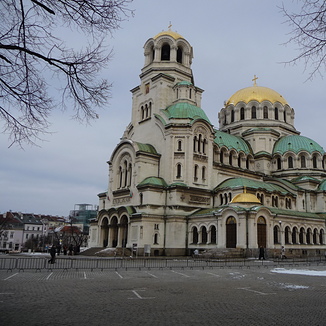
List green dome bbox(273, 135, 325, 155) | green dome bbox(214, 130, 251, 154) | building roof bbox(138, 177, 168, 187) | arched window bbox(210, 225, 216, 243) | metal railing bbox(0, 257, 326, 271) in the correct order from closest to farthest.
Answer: metal railing bbox(0, 257, 326, 271) → arched window bbox(210, 225, 216, 243) → building roof bbox(138, 177, 168, 187) → green dome bbox(214, 130, 251, 154) → green dome bbox(273, 135, 325, 155)

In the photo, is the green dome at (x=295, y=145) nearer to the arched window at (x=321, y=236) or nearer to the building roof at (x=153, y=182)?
the arched window at (x=321, y=236)

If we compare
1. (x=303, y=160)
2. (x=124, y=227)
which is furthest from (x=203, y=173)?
(x=303, y=160)

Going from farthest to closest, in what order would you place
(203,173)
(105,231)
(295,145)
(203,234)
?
(295,145) < (105,231) < (203,173) < (203,234)

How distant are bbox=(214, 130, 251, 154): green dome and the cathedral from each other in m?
0.22

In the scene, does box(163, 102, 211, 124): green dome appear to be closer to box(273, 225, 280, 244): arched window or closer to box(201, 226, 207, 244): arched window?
box(201, 226, 207, 244): arched window

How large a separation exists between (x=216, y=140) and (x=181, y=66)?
1250 cm

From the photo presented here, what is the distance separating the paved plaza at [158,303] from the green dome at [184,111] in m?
35.6

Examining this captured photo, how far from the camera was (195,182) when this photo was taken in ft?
160

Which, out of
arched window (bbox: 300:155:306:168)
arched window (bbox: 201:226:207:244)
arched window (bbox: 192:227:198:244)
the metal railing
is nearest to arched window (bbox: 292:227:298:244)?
arched window (bbox: 201:226:207:244)

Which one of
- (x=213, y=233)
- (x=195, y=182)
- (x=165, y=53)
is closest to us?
(x=213, y=233)

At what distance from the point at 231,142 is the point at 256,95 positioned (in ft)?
45.4

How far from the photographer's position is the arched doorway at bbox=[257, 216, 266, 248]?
1625 inches

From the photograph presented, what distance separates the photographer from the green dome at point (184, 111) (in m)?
50.3

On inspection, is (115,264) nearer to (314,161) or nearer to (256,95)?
(314,161)
